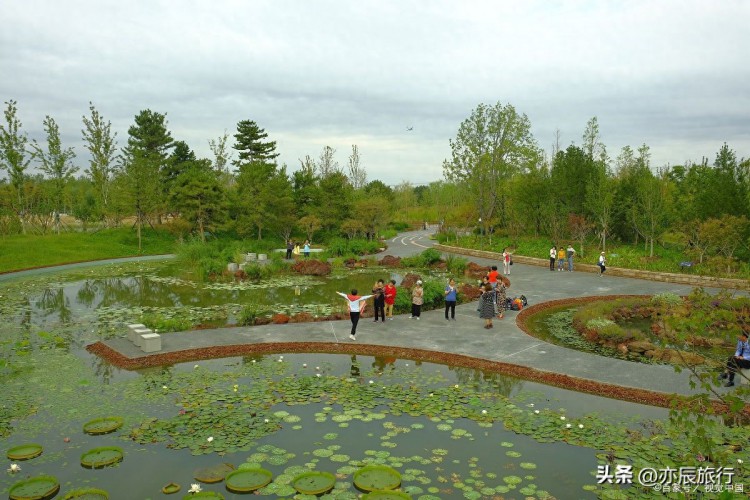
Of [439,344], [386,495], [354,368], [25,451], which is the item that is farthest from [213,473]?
[439,344]

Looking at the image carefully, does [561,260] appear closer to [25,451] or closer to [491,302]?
[491,302]

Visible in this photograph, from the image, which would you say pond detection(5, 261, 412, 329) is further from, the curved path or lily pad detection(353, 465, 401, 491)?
lily pad detection(353, 465, 401, 491)

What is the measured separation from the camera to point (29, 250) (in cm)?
3481

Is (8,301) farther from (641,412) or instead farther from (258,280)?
(641,412)

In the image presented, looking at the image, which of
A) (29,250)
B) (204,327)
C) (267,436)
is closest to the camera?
(267,436)

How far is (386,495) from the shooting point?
6727mm

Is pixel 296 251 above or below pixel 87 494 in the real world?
above

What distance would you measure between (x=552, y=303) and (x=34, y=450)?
56.1 ft

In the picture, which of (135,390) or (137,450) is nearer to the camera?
(137,450)

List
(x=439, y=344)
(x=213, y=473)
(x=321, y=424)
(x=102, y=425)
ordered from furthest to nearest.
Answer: (x=439, y=344) < (x=321, y=424) < (x=102, y=425) < (x=213, y=473)

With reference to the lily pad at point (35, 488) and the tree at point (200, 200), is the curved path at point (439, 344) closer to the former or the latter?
the lily pad at point (35, 488)

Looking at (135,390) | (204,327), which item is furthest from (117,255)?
(135,390)

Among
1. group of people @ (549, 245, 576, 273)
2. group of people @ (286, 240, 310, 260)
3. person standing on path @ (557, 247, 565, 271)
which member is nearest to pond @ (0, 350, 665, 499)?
group of people @ (549, 245, 576, 273)

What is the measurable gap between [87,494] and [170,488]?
106cm
